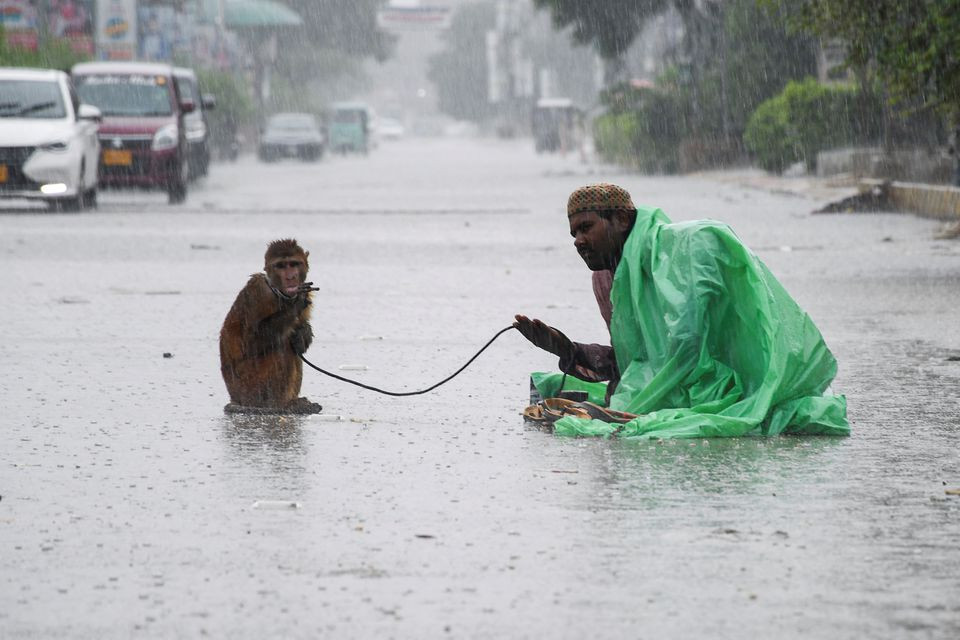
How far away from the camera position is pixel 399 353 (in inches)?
384

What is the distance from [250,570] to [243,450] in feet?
6.38

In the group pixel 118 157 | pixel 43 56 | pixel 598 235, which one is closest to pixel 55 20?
pixel 43 56

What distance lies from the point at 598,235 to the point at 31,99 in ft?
59.0

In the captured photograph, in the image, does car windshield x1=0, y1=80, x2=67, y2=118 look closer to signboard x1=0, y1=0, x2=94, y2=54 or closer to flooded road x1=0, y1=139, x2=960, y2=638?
flooded road x1=0, y1=139, x2=960, y2=638

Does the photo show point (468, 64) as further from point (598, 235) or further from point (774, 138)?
point (598, 235)

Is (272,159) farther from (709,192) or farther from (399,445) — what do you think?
(399,445)

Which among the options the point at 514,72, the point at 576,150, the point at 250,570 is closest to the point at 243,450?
the point at 250,570

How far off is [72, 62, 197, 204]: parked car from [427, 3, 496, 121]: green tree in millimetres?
125858

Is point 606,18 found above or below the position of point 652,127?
above

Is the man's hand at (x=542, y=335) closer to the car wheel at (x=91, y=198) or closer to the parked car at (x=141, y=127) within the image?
the car wheel at (x=91, y=198)

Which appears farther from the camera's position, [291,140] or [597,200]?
[291,140]

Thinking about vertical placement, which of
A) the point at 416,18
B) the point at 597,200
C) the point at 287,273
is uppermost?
the point at 416,18

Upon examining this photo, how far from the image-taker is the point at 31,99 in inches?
940

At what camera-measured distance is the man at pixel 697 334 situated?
22.7ft
